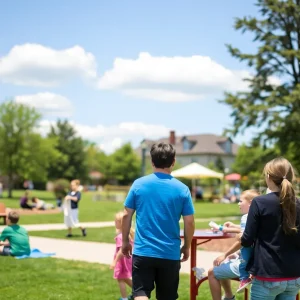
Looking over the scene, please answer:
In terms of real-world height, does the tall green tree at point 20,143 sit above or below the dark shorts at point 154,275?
above

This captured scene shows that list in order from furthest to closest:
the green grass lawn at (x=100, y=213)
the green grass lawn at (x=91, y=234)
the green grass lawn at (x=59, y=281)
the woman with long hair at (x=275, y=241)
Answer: the green grass lawn at (x=100, y=213)
the green grass lawn at (x=91, y=234)
the green grass lawn at (x=59, y=281)
the woman with long hair at (x=275, y=241)

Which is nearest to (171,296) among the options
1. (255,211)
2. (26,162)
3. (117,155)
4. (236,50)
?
(255,211)

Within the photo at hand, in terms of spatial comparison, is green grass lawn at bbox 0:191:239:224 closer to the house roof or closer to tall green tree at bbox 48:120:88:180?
tall green tree at bbox 48:120:88:180

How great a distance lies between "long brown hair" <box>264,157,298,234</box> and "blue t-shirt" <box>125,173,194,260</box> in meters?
0.75

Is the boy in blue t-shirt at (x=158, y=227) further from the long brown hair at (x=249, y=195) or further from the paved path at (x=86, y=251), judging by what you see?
the paved path at (x=86, y=251)

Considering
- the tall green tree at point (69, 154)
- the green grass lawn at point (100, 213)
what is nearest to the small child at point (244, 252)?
the green grass lawn at point (100, 213)

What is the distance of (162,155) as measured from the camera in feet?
16.0

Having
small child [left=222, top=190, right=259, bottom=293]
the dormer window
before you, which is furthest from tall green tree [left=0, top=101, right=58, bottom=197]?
the dormer window

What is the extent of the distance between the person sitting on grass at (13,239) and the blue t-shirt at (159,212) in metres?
6.87

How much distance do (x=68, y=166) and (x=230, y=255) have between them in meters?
91.7

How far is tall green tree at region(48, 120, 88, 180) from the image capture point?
9519cm

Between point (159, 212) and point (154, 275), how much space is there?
54 centimetres

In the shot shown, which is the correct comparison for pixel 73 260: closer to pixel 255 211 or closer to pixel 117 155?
pixel 255 211

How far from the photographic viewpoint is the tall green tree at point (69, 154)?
95.2 meters
